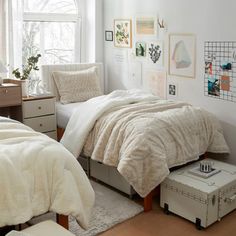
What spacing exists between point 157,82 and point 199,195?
73.0 inches

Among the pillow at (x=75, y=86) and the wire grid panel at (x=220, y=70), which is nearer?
the wire grid panel at (x=220, y=70)

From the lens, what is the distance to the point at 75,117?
374 cm

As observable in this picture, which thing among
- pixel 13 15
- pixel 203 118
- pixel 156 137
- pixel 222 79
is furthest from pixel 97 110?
pixel 13 15

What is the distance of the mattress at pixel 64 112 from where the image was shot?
4043 mm

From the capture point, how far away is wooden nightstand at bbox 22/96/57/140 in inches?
158

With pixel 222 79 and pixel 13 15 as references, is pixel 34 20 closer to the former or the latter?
pixel 13 15

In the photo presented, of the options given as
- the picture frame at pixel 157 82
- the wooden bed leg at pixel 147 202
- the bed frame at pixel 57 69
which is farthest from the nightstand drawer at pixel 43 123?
the wooden bed leg at pixel 147 202

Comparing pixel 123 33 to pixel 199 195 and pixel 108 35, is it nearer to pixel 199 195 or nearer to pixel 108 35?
pixel 108 35

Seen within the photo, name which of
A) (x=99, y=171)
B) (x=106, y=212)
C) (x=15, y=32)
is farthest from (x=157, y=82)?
(x=106, y=212)

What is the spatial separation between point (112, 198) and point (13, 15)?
95.6 inches

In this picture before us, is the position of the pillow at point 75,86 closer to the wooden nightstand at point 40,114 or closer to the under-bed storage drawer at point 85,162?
the wooden nightstand at point 40,114

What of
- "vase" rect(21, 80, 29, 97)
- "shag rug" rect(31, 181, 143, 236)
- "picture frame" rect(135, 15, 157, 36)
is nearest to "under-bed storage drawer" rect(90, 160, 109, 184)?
"shag rug" rect(31, 181, 143, 236)

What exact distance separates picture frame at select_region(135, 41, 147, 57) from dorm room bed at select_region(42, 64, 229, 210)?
2.53 feet

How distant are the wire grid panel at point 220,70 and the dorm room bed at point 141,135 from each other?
313 mm
